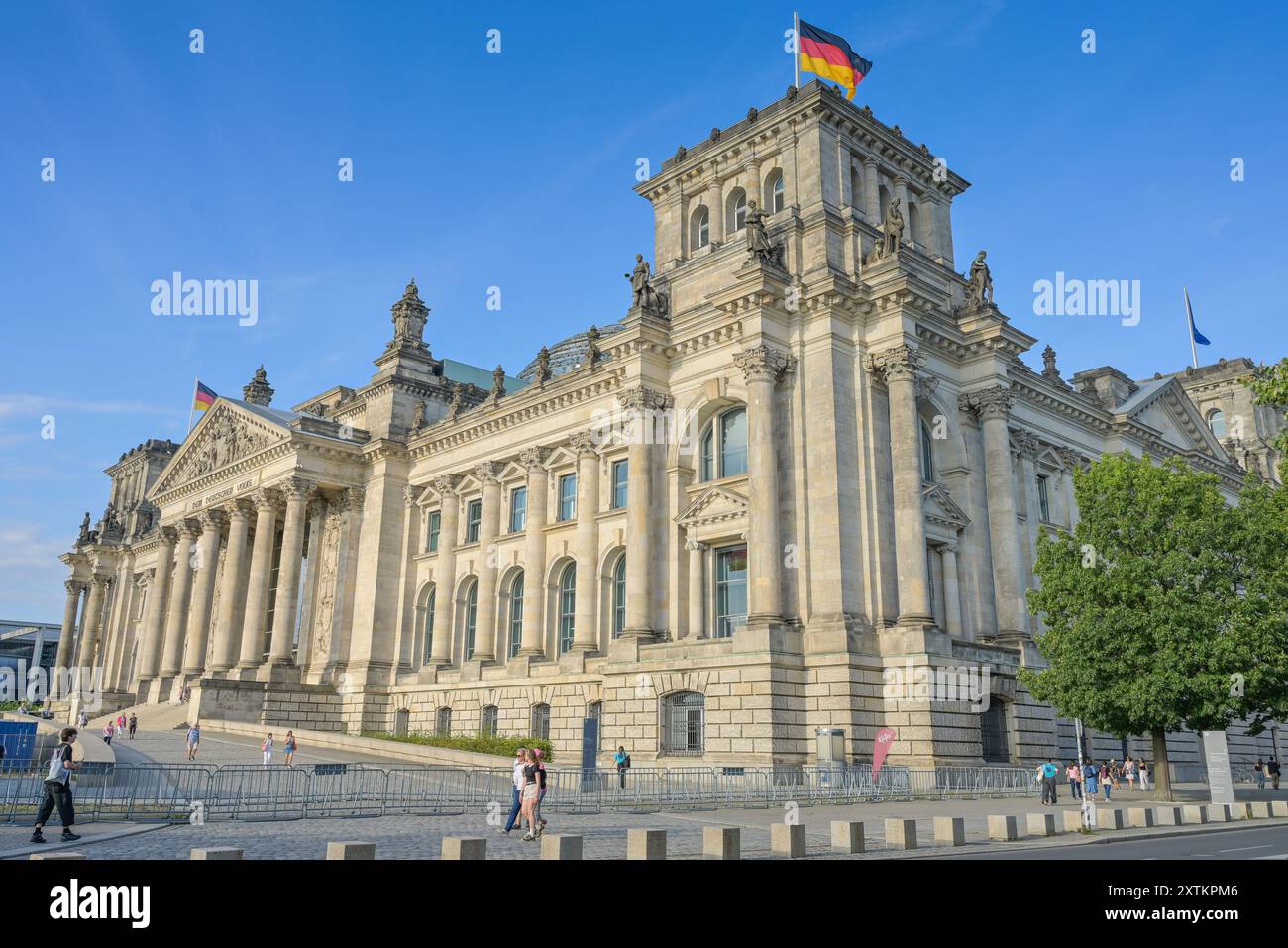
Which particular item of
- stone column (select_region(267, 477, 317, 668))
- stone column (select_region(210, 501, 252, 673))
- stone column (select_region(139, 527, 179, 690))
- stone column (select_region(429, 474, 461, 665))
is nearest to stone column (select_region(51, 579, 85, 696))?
stone column (select_region(139, 527, 179, 690))

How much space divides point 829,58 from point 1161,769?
29.0 meters

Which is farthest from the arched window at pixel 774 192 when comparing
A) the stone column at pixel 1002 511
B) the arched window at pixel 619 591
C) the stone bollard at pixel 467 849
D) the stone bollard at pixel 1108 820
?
the stone bollard at pixel 467 849

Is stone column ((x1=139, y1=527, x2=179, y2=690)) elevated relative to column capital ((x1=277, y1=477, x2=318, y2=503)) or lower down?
lower down

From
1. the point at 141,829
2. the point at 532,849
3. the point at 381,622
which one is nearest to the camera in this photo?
the point at 532,849

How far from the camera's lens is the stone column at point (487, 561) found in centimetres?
4866

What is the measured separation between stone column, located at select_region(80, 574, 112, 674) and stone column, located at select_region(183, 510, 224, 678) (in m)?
29.1

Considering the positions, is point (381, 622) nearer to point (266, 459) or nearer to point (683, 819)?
point (266, 459)

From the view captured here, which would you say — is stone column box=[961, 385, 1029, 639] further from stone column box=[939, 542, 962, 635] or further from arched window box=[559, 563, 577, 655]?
arched window box=[559, 563, 577, 655]

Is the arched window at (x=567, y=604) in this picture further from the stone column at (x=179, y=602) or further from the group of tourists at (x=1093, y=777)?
the stone column at (x=179, y=602)

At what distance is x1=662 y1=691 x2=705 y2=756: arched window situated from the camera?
3484 centimetres

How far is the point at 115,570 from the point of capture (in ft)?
276

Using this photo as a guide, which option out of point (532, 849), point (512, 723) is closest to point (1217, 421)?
point (512, 723)

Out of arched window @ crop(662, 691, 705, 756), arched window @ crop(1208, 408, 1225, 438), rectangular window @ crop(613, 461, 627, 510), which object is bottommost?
arched window @ crop(662, 691, 705, 756)
